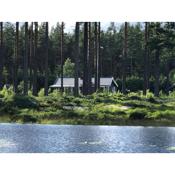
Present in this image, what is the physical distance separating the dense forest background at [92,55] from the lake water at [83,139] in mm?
654

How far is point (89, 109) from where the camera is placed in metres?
18.4

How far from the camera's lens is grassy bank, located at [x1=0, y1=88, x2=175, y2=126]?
59.9 feet

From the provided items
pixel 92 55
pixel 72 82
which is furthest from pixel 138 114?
pixel 92 55

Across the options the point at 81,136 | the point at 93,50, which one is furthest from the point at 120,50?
the point at 81,136

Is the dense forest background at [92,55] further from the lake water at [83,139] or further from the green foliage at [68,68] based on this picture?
the lake water at [83,139]

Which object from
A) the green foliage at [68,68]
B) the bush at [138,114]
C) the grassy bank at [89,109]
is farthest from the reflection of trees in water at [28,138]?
the bush at [138,114]

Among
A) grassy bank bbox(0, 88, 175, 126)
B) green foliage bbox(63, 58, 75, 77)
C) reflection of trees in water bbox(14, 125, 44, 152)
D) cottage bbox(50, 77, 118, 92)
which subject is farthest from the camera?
green foliage bbox(63, 58, 75, 77)

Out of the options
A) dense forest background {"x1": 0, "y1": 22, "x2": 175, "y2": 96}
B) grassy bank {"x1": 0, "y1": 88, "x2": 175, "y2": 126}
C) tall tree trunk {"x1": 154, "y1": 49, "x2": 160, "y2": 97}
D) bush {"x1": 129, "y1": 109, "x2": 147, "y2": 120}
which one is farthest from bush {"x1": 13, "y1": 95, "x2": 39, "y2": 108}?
tall tree trunk {"x1": 154, "y1": 49, "x2": 160, "y2": 97}

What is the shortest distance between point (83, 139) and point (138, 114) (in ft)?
3.48

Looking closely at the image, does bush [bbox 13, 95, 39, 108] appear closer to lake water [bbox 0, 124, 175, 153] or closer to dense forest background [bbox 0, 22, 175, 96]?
dense forest background [bbox 0, 22, 175, 96]

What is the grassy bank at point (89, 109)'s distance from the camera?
18.2m
